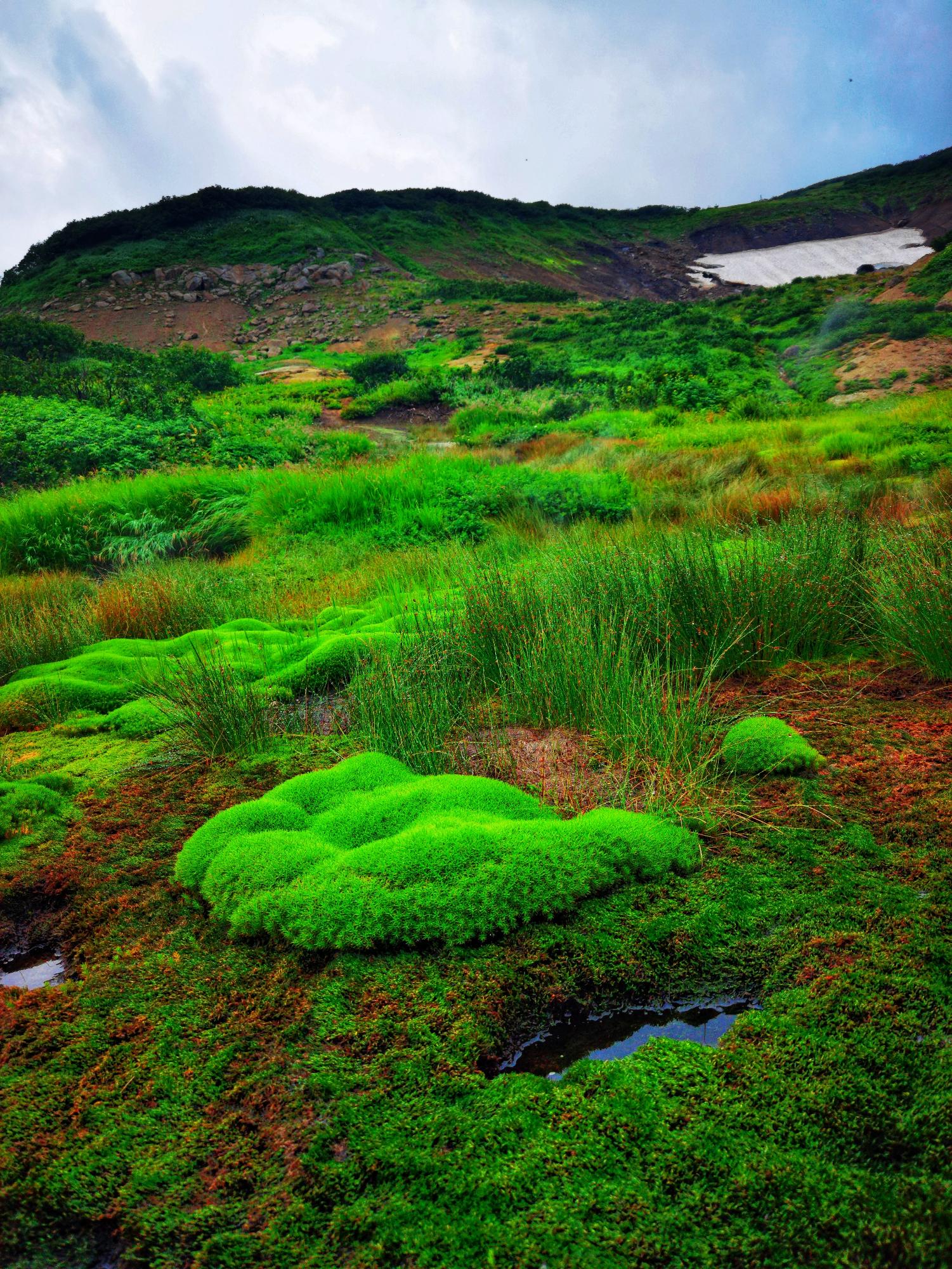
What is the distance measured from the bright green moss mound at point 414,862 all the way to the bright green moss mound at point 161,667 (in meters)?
1.55

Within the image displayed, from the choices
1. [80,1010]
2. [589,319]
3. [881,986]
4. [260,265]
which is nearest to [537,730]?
[881,986]

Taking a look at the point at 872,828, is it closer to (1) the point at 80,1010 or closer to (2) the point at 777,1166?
(2) the point at 777,1166

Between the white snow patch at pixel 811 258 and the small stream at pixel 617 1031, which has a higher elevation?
the white snow patch at pixel 811 258

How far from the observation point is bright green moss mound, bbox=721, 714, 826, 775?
3002 millimetres

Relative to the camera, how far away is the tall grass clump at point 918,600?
3.75 m

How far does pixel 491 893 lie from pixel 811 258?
159 feet

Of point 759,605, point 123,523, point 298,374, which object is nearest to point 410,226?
point 298,374

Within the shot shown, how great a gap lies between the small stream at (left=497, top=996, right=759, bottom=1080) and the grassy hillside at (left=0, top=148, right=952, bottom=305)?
31.7 m

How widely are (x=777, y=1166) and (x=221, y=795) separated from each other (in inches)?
99.9

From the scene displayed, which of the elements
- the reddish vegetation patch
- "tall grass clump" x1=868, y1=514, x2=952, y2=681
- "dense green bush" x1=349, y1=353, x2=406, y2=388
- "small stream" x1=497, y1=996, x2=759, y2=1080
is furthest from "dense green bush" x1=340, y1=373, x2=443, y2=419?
"small stream" x1=497, y1=996, x2=759, y2=1080

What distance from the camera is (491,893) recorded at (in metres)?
2.19

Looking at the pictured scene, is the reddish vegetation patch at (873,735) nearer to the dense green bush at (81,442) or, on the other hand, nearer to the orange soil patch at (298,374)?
the dense green bush at (81,442)

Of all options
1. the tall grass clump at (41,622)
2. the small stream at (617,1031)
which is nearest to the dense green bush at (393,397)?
the tall grass clump at (41,622)

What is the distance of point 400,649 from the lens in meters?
4.24
